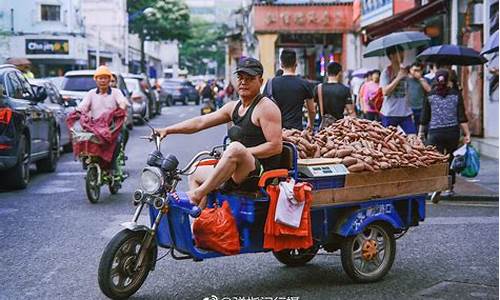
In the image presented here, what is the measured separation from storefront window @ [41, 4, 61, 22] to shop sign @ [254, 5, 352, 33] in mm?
13211

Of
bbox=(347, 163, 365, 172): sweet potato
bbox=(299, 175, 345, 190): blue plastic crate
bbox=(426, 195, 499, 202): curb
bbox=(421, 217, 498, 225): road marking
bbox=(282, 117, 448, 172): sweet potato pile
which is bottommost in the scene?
bbox=(421, 217, 498, 225): road marking

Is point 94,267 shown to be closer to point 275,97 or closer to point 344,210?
point 344,210

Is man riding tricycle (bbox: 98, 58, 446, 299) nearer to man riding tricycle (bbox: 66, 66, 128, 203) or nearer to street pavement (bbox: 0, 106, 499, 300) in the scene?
street pavement (bbox: 0, 106, 499, 300)

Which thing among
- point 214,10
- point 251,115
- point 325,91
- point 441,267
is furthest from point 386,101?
point 214,10

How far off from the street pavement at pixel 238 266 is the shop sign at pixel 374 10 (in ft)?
56.8

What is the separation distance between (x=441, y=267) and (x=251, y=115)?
2.23 m

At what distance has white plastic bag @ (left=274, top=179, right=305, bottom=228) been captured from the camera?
5.70 meters

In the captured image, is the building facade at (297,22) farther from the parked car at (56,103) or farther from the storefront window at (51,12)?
the parked car at (56,103)

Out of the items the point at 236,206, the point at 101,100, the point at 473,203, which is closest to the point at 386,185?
the point at 236,206

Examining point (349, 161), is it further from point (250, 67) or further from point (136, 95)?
point (136, 95)

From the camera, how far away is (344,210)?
632cm

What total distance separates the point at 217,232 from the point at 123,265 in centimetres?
67

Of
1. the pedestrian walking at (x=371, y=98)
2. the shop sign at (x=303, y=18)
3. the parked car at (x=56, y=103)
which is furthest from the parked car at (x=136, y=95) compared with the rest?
the shop sign at (x=303, y=18)

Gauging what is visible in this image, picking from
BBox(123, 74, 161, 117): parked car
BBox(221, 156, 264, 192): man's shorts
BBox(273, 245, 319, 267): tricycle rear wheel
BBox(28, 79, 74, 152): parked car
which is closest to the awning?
BBox(28, 79, 74, 152): parked car
